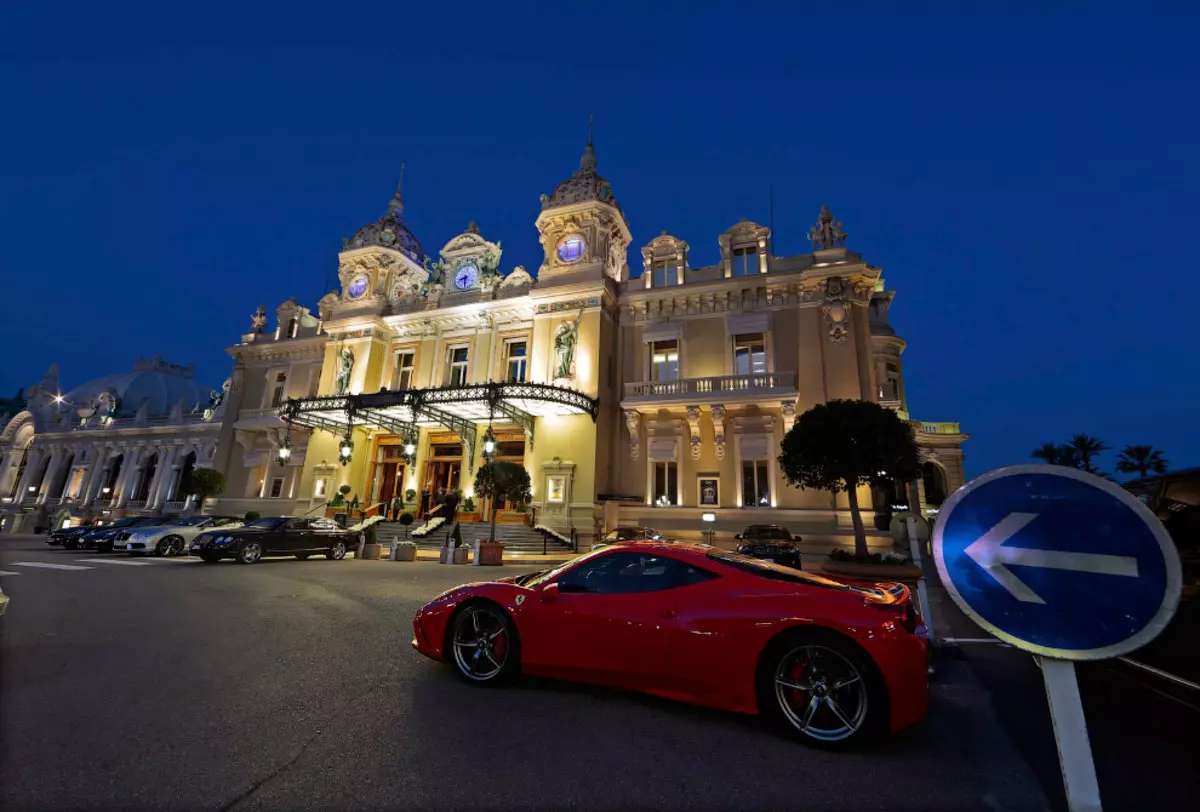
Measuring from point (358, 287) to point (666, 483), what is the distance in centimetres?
2252

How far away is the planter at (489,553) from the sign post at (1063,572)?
1432cm

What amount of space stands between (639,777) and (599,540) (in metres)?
Result: 18.0

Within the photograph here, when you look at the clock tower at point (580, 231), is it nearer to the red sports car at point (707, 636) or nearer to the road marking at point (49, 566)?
the road marking at point (49, 566)

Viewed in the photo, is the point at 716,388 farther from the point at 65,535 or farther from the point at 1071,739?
the point at 65,535

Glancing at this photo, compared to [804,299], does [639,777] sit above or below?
below

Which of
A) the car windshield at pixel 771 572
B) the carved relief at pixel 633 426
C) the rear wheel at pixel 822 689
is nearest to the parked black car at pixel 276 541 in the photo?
the carved relief at pixel 633 426

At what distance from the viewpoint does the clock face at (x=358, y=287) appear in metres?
30.3

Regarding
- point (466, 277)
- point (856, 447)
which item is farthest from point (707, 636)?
point (466, 277)

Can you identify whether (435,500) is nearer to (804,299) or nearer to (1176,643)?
(804,299)

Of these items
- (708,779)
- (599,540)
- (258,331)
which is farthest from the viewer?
(258,331)

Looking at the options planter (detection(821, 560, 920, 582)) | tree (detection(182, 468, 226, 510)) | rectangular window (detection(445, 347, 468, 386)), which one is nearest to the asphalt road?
planter (detection(821, 560, 920, 582))

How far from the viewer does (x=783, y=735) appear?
334cm

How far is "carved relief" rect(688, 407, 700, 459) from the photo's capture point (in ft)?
70.0

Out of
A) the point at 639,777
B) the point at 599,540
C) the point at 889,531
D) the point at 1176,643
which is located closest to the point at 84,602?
the point at 639,777
